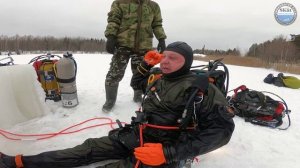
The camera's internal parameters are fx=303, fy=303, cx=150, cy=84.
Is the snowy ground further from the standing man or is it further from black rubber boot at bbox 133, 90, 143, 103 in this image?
the standing man

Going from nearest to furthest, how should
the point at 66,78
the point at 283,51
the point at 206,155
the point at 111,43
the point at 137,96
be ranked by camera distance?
the point at 206,155, the point at 111,43, the point at 66,78, the point at 137,96, the point at 283,51

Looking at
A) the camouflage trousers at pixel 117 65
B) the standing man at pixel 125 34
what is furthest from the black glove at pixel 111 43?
the camouflage trousers at pixel 117 65

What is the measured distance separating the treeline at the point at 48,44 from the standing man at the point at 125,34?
138 ft

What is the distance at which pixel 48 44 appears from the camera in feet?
171

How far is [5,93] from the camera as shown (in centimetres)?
365

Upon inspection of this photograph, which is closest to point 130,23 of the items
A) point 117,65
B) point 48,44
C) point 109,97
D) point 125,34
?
point 125,34

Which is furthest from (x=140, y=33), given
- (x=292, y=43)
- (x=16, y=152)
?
(x=292, y=43)

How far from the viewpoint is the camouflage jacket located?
429 centimetres

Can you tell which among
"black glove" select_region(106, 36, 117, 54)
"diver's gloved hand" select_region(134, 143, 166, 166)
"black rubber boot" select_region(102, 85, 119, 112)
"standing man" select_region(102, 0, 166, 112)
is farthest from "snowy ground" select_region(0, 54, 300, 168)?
"black glove" select_region(106, 36, 117, 54)

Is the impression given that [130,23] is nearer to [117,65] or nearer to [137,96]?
[117,65]

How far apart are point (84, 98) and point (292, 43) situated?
28.9 m

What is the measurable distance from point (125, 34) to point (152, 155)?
238 centimetres

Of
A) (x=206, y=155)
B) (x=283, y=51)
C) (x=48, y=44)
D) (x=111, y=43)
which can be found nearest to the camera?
(x=206, y=155)

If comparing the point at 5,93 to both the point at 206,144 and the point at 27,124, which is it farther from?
the point at 206,144
